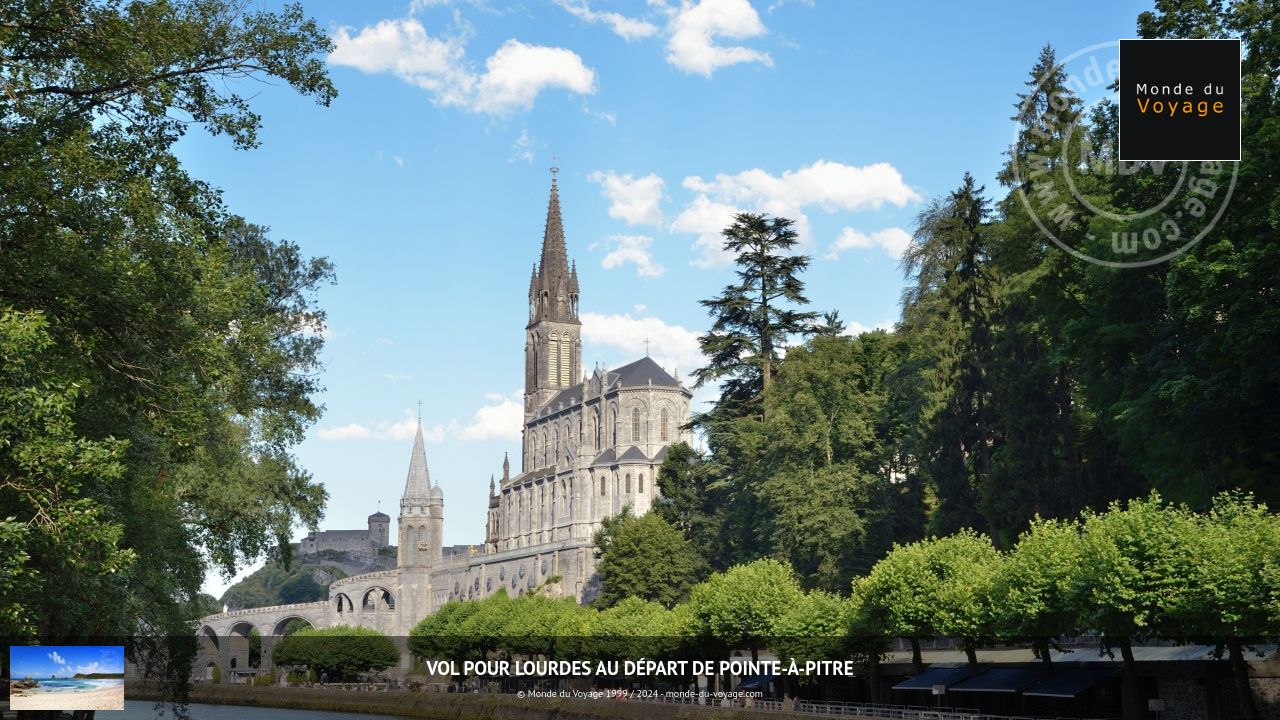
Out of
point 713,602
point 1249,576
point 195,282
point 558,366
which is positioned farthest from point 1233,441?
point 558,366

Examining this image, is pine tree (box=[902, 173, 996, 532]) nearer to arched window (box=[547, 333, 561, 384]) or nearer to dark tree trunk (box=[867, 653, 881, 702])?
dark tree trunk (box=[867, 653, 881, 702])

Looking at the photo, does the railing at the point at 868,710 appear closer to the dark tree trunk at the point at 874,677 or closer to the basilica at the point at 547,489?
the dark tree trunk at the point at 874,677

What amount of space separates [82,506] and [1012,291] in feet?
104

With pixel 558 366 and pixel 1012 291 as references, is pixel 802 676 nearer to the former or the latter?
pixel 1012 291

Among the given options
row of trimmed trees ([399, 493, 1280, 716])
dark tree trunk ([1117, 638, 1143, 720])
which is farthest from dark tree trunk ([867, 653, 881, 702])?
dark tree trunk ([1117, 638, 1143, 720])

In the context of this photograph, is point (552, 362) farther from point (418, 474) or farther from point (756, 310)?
Answer: point (756, 310)

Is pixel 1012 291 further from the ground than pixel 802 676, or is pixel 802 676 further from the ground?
pixel 1012 291

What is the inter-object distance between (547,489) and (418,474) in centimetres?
2177

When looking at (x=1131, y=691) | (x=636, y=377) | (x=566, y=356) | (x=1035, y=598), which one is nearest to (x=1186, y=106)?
(x=1035, y=598)

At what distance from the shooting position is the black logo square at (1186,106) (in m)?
30.1

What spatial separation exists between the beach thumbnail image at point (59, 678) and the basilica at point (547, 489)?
99.9 metres

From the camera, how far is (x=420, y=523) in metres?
154

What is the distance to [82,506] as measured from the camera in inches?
584

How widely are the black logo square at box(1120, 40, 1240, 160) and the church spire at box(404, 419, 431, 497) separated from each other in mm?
129663
